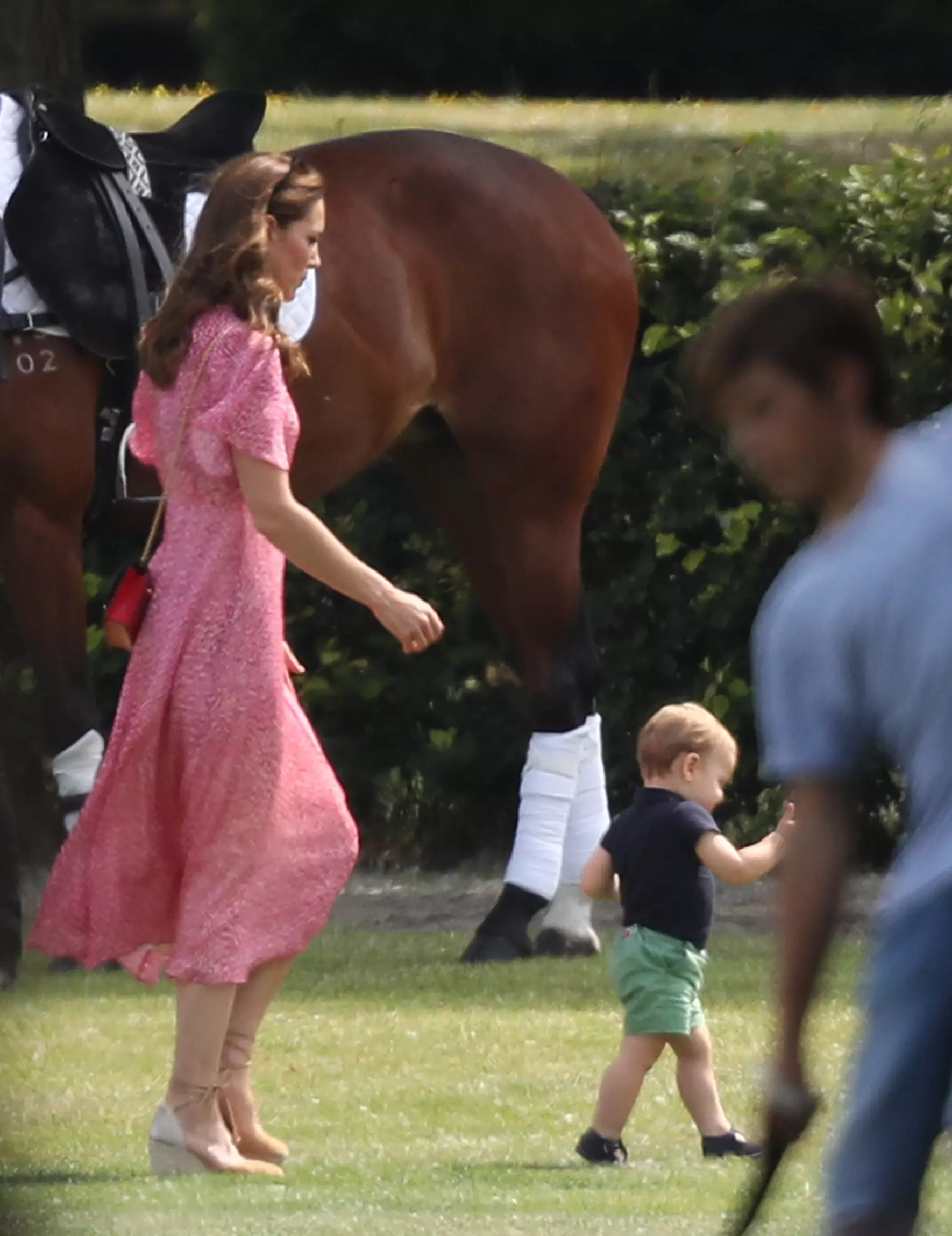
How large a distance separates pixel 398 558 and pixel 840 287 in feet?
20.2

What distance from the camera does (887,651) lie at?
9.41 feet

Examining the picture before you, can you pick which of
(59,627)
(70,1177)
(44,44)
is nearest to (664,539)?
(59,627)

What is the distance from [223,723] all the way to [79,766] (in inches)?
93.9

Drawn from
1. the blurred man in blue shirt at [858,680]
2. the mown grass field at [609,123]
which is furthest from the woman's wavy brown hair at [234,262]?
the mown grass field at [609,123]

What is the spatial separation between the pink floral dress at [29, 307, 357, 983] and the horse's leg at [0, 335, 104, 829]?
2141mm

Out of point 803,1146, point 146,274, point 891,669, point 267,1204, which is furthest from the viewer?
point 146,274

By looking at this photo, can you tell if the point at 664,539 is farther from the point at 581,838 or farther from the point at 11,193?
the point at 11,193

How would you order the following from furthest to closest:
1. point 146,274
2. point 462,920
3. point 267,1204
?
point 462,920 < point 146,274 < point 267,1204

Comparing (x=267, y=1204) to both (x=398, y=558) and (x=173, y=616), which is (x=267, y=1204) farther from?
(x=398, y=558)

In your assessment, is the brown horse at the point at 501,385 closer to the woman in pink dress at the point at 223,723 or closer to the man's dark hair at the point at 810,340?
the woman in pink dress at the point at 223,723

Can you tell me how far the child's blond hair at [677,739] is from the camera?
16.4 ft

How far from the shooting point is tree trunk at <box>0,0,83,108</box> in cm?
930

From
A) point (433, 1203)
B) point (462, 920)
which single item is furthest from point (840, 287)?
point (462, 920)

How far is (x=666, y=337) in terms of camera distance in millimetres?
8930
